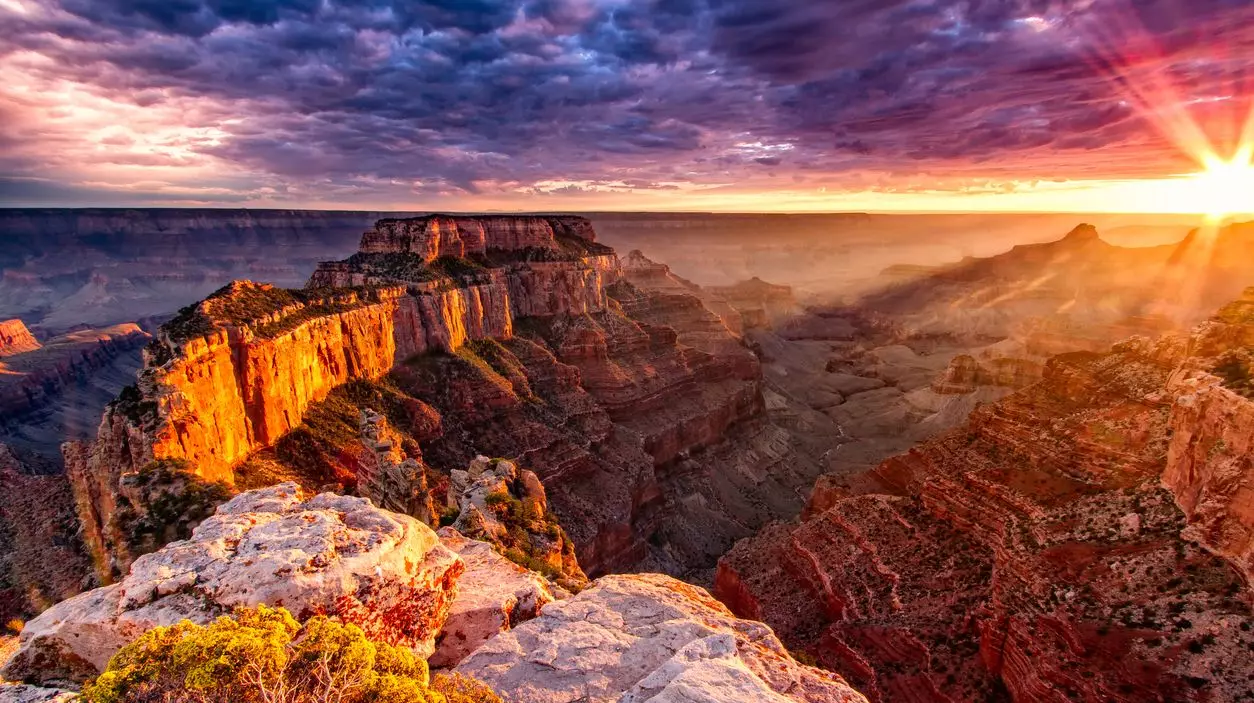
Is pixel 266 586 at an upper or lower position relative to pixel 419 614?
upper

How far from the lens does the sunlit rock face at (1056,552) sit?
2300 cm

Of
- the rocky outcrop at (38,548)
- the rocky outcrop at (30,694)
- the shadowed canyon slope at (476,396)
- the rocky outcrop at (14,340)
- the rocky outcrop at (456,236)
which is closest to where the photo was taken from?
the rocky outcrop at (30,694)

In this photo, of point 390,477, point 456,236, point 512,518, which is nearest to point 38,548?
point 390,477

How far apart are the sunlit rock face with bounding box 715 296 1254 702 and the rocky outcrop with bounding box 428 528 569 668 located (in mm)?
18774

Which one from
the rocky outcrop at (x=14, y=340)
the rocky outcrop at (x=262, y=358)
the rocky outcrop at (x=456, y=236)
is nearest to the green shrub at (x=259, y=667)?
the rocky outcrop at (x=262, y=358)

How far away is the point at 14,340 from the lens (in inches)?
5069

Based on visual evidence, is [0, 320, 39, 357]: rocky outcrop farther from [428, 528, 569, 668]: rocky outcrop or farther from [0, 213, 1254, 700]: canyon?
[428, 528, 569, 668]: rocky outcrop

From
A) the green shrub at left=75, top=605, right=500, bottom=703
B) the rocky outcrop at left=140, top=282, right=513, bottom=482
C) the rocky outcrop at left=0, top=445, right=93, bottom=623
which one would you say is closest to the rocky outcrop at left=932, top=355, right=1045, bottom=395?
the rocky outcrop at left=140, top=282, right=513, bottom=482

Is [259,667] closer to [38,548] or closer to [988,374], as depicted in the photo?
[38,548]

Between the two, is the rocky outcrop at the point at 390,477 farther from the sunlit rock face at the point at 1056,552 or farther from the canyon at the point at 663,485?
the sunlit rock face at the point at 1056,552

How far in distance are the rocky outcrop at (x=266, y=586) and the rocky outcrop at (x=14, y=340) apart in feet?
513

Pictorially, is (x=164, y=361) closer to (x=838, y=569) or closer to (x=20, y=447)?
(x=838, y=569)

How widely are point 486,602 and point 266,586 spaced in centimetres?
642

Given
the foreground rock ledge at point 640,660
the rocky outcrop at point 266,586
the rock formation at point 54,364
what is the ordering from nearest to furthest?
the rocky outcrop at point 266,586, the foreground rock ledge at point 640,660, the rock formation at point 54,364
